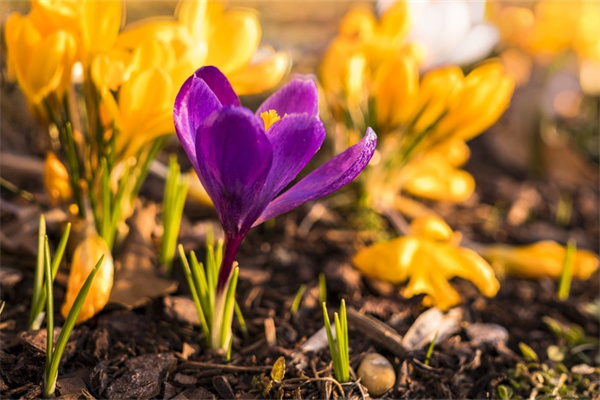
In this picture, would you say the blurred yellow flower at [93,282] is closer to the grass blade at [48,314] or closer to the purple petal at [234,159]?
the grass blade at [48,314]

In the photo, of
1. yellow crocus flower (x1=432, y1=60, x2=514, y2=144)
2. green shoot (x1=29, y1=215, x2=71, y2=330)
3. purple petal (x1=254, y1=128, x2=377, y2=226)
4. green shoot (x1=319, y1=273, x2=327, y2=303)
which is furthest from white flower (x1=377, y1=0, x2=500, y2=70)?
green shoot (x1=29, y1=215, x2=71, y2=330)

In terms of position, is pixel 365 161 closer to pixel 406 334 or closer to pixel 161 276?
pixel 406 334

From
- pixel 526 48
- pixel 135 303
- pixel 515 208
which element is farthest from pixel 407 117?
pixel 526 48

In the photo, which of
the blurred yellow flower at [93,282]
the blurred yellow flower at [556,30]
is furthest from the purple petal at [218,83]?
the blurred yellow flower at [556,30]

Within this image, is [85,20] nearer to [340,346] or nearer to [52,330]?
[52,330]

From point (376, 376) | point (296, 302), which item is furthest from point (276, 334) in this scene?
point (376, 376)
